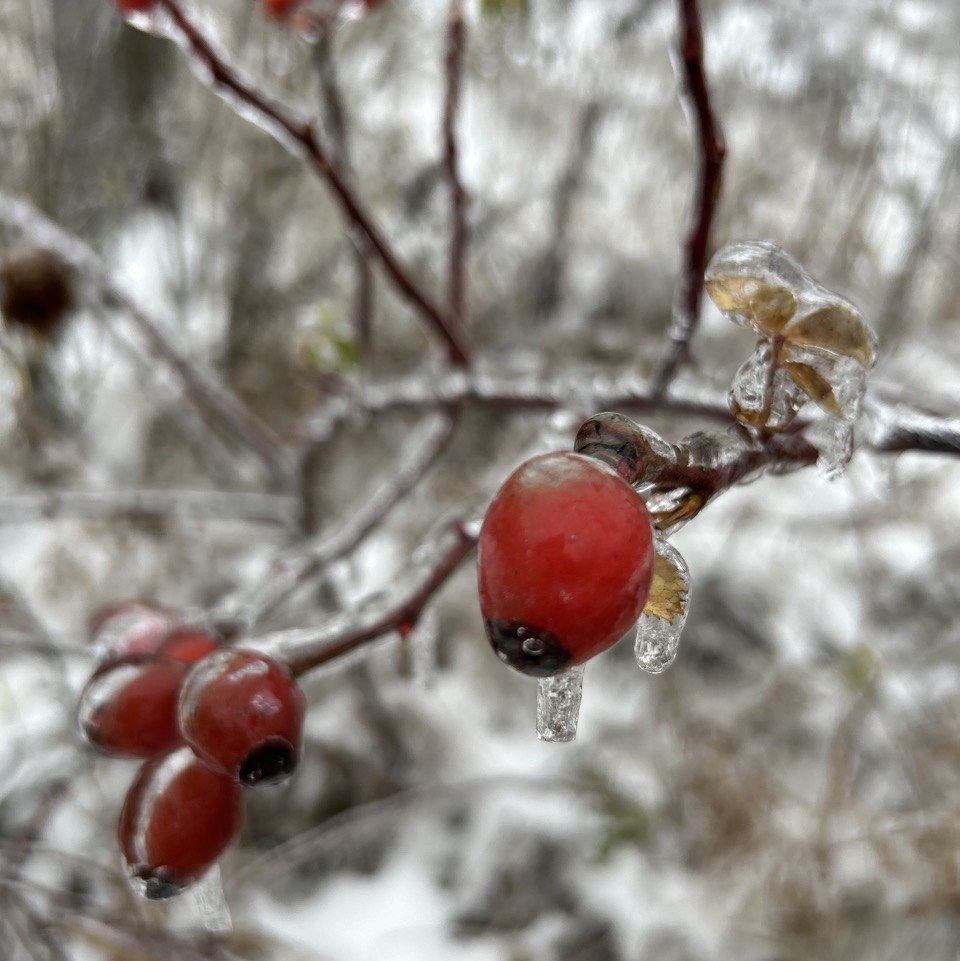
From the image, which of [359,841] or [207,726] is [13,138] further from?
[207,726]

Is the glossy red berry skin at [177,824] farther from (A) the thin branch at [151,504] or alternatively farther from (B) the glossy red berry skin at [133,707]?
(A) the thin branch at [151,504]

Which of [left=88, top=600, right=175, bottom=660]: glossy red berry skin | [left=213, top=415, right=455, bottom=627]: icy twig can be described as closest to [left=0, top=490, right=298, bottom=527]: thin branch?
[left=213, top=415, right=455, bottom=627]: icy twig

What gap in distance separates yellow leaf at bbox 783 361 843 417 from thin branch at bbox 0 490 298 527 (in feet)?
3.76

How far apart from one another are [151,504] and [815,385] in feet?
4.14

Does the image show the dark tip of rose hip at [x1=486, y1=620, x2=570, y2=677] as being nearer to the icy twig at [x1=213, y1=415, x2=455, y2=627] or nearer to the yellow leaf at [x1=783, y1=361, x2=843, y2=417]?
the yellow leaf at [x1=783, y1=361, x2=843, y2=417]

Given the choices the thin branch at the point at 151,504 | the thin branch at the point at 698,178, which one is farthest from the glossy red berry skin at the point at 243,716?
the thin branch at the point at 151,504

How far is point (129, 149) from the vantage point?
2492mm

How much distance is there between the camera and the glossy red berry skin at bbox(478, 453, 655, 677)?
287 mm

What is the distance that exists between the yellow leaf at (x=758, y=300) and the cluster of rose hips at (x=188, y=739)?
0.30 meters

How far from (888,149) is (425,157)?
150cm

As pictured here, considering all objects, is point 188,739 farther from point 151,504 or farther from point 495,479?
point 151,504

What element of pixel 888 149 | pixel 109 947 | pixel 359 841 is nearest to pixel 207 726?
pixel 109 947

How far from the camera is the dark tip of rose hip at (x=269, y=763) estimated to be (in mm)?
383

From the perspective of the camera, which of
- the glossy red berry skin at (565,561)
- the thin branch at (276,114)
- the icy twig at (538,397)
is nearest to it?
the glossy red berry skin at (565,561)
